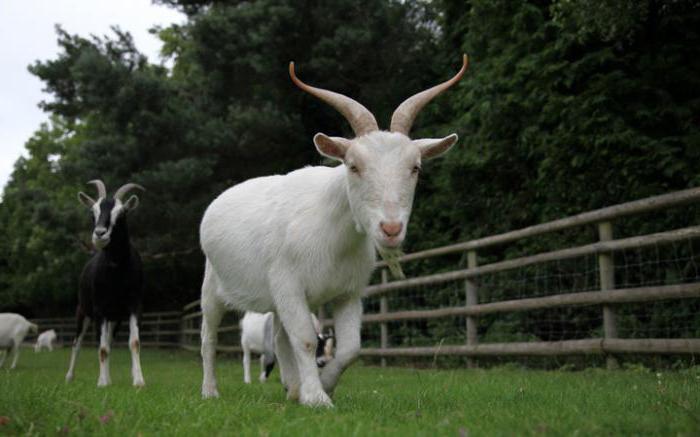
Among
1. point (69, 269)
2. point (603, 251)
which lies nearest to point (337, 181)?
point (603, 251)

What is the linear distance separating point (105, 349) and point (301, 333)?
14.6 feet

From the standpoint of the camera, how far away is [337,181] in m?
4.88

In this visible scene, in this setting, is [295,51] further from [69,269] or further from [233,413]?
[233,413]

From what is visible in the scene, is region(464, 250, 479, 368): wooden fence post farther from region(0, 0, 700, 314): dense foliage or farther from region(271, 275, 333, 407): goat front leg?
region(271, 275, 333, 407): goat front leg

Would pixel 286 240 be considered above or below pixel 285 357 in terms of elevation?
above

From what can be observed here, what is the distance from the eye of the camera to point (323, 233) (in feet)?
15.6

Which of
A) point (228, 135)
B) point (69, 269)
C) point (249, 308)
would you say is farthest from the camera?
point (69, 269)

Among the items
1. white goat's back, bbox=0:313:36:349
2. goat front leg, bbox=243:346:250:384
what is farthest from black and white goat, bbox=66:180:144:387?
white goat's back, bbox=0:313:36:349

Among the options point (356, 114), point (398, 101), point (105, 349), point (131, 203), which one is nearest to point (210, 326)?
point (356, 114)

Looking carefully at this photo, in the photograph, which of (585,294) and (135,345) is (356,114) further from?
(135,345)

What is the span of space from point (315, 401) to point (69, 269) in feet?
65.2

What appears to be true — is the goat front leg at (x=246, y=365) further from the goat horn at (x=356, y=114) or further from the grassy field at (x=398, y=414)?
the goat horn at (x=356, y=114)

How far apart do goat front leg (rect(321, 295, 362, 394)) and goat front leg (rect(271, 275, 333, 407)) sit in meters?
0.13

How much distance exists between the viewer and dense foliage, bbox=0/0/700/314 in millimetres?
9383
